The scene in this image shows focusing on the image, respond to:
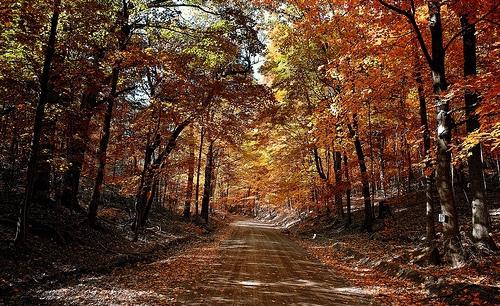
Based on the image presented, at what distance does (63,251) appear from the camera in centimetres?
1157

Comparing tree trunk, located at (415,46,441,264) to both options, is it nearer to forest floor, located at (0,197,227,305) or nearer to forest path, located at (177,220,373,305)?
forest path, located at (177,220,373,305)

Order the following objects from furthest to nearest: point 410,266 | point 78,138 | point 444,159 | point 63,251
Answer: point 78,138
point 410,266
point 63,251
point 444,159

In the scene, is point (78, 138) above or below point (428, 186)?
above

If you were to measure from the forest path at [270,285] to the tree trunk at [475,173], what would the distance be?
4.69 m

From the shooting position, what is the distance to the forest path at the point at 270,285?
8484mm

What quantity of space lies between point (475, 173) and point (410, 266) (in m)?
3.73

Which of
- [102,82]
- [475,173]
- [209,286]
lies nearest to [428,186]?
[475,173]

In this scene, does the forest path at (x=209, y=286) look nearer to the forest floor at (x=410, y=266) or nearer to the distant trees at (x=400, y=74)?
the forest floor at (x=410, y=266)

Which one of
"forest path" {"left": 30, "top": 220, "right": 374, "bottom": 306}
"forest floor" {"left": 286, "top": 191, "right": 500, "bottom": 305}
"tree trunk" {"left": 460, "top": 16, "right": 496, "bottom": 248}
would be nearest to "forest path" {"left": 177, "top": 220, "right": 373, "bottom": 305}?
"forest path" {"left": 30, "top": 220, "right": 374, "bottom": 306}

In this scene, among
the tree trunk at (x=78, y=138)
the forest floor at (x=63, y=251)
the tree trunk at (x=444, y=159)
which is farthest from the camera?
the tree trunk at (x=78, y=138)

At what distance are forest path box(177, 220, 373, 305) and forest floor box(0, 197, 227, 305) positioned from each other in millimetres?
3267

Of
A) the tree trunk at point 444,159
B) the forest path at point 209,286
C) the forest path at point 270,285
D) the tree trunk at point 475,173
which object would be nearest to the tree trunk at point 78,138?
the forest path at point 209,286

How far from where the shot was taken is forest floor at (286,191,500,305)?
8.32m

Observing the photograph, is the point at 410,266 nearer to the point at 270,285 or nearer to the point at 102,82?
the point at 270,285
